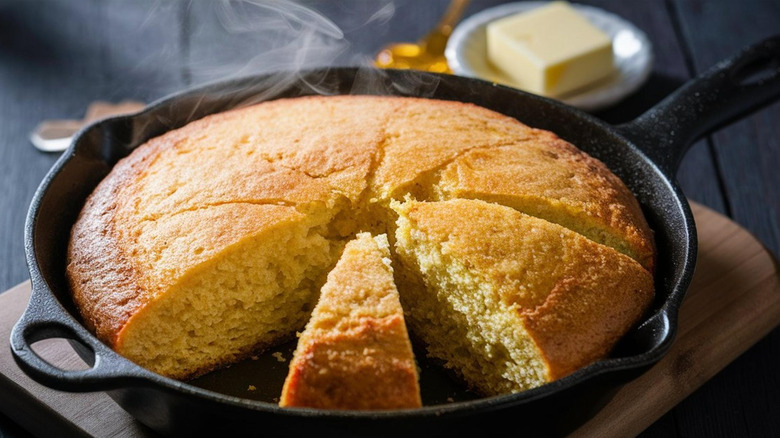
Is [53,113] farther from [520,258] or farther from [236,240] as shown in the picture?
[520,258]

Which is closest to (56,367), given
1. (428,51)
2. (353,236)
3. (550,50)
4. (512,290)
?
(353,236)

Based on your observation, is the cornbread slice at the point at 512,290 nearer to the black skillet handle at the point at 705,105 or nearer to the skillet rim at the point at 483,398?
the skillet rim at the point at 483,398

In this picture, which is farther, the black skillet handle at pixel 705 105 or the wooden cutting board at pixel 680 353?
the black skillet handle at pixel 705 105

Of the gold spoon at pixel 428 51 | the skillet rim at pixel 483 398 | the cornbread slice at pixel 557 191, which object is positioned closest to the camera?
the skillet rim at pixel 483 398

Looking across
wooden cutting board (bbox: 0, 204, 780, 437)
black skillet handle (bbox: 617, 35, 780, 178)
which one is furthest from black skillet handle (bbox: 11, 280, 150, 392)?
black skillet handle (bbox: 617, 35, 780, 178)

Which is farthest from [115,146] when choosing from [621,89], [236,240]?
[621,89]

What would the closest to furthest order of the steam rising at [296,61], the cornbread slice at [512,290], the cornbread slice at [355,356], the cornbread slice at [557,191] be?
the cornbread slice at [355,356], the cornbread slice at [512,290], the cornbread slice at [557,191], the steam rising at [296,61]

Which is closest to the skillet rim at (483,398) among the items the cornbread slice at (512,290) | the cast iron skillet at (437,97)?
the cast iron skillet at (437,97)

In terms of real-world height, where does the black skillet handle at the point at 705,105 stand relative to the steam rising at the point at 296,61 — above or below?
below
